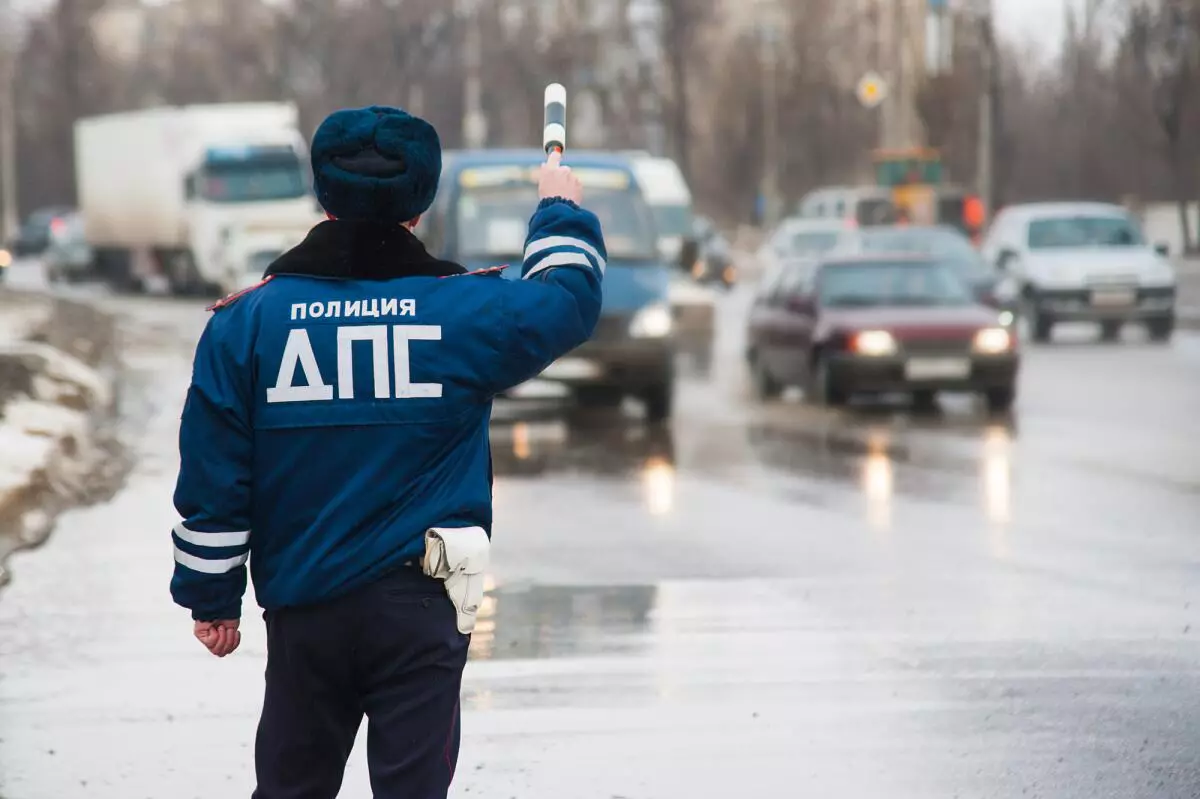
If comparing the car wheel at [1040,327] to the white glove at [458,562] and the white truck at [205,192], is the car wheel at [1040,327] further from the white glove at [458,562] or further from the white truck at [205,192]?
the white glove at [458,562]

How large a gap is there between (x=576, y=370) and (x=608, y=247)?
3.67 ft

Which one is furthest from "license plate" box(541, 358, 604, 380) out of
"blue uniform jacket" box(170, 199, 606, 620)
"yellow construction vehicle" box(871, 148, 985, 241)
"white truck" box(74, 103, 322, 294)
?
"yellow construction vehicle" box(871, 148, 985, 241)

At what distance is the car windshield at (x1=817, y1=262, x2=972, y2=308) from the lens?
20.8 metres

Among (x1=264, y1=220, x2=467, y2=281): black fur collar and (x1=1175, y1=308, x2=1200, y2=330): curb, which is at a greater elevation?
(x1=264, y1=220, x2=467, y2=281): black fur collar

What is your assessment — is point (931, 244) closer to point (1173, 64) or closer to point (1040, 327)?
point (1040, 327)

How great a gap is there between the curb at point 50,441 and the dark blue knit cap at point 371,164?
21.4ft

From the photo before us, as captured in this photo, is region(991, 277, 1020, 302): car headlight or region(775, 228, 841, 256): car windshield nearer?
region(991, 277, 1020, 302): car headlight

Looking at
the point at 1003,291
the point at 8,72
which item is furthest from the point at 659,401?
the point at 8,72

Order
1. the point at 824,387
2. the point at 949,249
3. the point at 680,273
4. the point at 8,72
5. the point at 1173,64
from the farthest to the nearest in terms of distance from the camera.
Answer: the point at 8,72
the point at 1173,64
the point at 680,273
the point at 949,249
the point at 824,387

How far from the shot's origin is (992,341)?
782 inches

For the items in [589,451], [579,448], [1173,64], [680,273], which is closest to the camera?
[589,451]

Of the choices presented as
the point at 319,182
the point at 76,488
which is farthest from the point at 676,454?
the point at 319,182

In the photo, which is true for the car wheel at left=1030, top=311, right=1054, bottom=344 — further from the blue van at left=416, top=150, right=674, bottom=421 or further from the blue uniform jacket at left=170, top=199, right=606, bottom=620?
the blue uniform jacket at left=170, top=199, right=606, bottom=620

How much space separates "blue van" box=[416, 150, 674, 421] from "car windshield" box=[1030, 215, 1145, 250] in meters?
11.6
